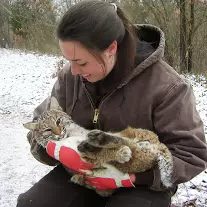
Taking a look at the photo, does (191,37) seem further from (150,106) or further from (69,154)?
(69,154)

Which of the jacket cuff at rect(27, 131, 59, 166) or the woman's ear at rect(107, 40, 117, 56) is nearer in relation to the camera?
the woman's ear at rect(107, 40, 117, 56)

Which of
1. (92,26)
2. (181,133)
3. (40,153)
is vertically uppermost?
(92,26)

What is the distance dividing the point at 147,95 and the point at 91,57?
1.40 feet

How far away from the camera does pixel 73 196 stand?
226 centimetres

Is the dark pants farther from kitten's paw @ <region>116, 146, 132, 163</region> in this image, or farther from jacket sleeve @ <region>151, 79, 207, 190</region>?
kitten's paw @ <region>116, 146, 132, 163</region>

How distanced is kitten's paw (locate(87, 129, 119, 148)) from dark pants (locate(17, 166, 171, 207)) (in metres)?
0.34

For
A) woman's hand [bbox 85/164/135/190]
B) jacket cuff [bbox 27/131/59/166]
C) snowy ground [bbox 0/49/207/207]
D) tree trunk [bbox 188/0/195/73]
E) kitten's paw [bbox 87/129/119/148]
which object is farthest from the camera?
tree trunk [bbox 188/0/195/73]

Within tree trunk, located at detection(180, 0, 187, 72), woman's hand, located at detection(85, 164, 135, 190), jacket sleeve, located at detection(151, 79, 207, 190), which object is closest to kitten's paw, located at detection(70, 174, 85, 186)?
woman's hand, located at detection(85, 164, 135, 190)

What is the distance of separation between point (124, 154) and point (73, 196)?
55 cm

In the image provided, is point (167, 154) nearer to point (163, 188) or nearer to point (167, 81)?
point (163, 188)

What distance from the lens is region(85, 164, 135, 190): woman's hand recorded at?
200cm

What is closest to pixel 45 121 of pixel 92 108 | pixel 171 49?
pixel 92 108

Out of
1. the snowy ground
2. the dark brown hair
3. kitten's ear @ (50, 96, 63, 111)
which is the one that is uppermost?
the dark brown hair

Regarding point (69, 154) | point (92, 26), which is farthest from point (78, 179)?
point (92, 26)
